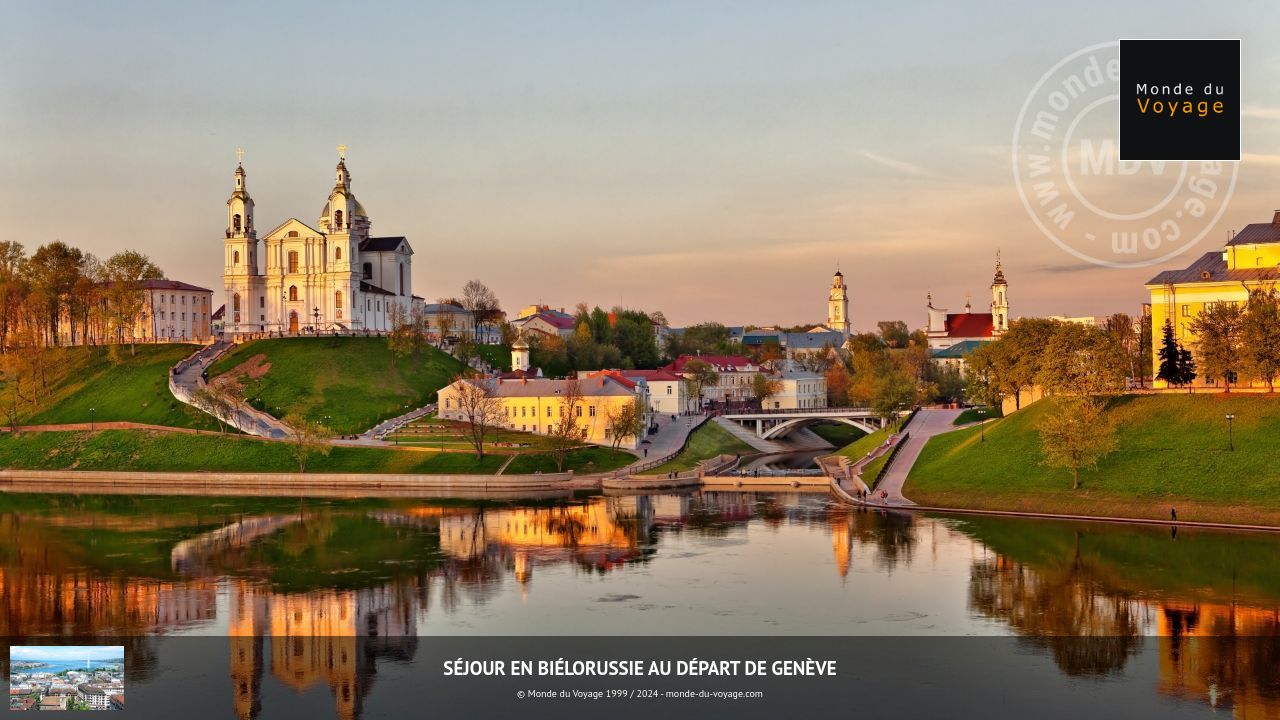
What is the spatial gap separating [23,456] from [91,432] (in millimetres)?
5216

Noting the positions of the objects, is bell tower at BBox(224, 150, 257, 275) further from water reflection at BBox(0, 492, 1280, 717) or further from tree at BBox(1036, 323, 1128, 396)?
tree at BBox(1036, 323, 1128, 396)

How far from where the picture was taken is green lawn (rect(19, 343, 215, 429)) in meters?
101

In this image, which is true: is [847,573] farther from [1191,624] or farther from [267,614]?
[267,614]

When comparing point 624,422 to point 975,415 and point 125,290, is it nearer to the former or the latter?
point 975,415

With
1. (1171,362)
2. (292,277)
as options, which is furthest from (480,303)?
(1171,362)

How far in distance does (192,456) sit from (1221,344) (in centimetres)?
6968

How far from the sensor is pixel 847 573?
51.0 meters

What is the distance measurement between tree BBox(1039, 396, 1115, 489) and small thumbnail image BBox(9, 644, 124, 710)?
47.0m

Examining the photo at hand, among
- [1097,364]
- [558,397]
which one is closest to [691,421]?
[558,397]

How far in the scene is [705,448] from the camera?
103250 millimetres

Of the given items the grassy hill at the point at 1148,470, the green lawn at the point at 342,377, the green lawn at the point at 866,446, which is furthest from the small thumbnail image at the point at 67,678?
the green lawn at the point at 866,446

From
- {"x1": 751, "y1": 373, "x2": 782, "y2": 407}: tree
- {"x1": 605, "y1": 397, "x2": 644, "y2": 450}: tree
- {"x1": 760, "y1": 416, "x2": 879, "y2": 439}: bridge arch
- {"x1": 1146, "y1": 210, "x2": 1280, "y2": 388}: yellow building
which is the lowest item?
{"x1": 760, "y1": 416, "x2": 879, "y2": 439}: bridge arch

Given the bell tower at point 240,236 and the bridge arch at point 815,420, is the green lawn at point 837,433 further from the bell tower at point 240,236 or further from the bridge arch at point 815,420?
the bell tower at point 240,236

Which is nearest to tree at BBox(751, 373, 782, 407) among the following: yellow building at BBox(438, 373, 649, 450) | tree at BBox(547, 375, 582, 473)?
yellow building at BBox(438, 373, 649, 450)
